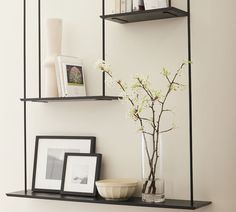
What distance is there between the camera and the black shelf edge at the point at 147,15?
2336mm

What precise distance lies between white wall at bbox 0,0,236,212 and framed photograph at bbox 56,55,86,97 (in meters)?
0.07

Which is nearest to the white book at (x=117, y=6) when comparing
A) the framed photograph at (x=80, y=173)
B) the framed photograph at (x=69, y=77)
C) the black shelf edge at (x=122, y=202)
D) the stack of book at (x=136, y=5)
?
the stack of book at (x=136, y=5)

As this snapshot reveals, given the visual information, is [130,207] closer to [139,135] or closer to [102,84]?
[139,135]

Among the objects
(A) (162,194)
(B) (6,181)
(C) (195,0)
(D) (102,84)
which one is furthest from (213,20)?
(B) (6,181)

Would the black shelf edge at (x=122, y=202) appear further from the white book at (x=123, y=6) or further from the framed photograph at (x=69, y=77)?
the white book at (x=123, y=6)

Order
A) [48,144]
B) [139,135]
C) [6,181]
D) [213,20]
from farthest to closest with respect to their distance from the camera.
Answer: [6,181]
[48,144]
[139,135]
[213,20]

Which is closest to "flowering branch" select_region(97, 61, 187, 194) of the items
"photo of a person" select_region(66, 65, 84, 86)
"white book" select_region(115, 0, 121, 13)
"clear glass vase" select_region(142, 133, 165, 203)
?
"clear glass vase" select_region(142, 133, 165, 203)

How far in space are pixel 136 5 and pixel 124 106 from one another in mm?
478

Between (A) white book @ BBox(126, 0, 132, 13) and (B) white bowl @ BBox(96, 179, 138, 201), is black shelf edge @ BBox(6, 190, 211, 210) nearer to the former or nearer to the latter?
(B) white bowl @ BBox(96, 179, 138, 201)

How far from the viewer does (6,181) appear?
299 cm

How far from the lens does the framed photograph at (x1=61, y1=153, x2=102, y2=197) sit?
2.60m

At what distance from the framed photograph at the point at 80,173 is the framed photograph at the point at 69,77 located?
1.00 ft

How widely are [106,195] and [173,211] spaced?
0.31m

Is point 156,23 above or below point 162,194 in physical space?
above
